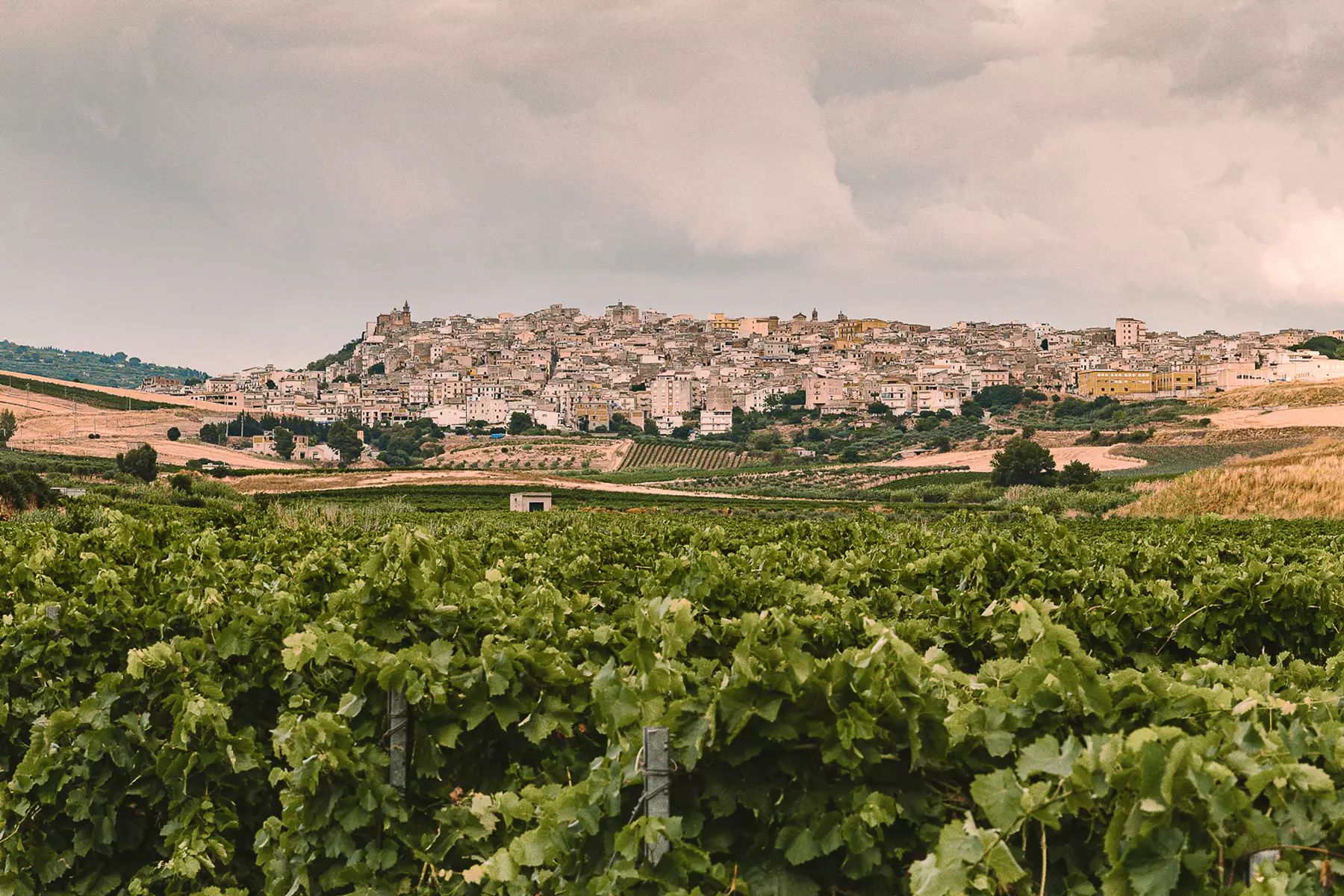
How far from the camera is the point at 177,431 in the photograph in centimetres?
12619

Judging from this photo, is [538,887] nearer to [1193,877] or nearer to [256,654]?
[1193,877]

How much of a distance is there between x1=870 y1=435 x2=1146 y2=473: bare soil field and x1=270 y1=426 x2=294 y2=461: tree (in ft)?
253

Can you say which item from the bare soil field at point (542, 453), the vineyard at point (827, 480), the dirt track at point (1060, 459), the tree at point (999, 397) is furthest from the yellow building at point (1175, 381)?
the bare soil field at point (542, 453)

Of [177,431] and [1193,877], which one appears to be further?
[177,431]

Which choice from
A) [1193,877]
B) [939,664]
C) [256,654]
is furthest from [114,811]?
[1193,877]

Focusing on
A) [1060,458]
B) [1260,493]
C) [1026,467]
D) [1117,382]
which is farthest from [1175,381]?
[1260,493]

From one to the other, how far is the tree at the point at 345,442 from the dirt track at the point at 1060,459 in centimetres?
7265

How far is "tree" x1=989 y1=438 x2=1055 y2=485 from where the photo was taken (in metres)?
73.2

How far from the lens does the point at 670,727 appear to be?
10.4 ft

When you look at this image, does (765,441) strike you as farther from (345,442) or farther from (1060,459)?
(345,442)

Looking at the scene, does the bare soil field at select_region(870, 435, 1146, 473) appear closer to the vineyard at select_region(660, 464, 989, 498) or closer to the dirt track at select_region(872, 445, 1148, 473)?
the dirt track at select_region(872, 445, 1148, 473)

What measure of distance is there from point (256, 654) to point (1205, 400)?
143925 mm

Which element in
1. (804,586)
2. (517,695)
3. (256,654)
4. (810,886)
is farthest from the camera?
(804,586)

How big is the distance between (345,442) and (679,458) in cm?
4721
